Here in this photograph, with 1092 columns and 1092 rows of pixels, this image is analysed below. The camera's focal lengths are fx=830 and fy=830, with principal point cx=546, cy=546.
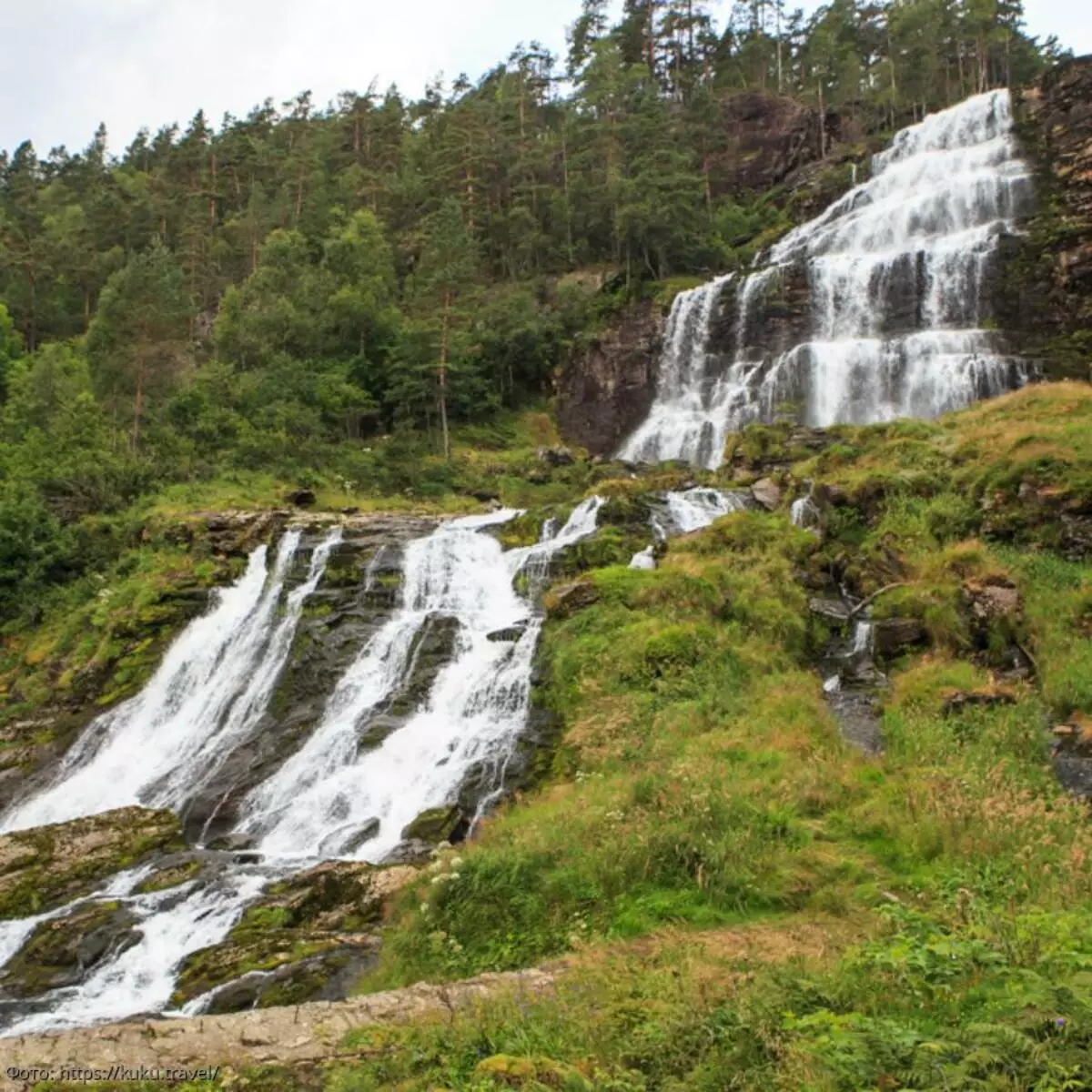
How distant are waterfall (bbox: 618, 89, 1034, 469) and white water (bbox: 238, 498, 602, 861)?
15012 millimetres

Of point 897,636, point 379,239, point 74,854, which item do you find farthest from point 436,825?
point 379,239

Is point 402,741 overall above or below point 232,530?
below

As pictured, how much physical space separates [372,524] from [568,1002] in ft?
63.2

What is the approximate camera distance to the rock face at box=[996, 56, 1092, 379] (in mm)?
28938

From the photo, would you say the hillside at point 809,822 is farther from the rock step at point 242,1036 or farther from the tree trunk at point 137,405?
the tree trunk at point 137,405

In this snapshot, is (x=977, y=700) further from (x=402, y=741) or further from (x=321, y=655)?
(x=321, y=655)

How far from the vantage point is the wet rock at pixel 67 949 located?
30.2ft

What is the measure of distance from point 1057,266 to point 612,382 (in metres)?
18.1

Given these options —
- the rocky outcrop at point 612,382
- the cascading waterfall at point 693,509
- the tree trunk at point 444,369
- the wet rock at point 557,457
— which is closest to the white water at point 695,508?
the cascading waterfall at point 693,509

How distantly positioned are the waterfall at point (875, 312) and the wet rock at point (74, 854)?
23062 millimetres

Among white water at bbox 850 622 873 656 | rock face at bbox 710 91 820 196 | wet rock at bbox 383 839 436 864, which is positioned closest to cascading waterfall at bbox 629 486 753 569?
white water at bbox 850 622 873 656

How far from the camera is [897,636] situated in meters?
12.6

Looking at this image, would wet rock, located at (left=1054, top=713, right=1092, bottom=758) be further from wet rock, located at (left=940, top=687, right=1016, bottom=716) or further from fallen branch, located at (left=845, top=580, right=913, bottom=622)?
fallen branch, located at (left=845, top=580, right=913, bottom=622)

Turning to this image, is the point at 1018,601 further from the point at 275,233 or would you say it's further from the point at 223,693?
the point at 275,233
